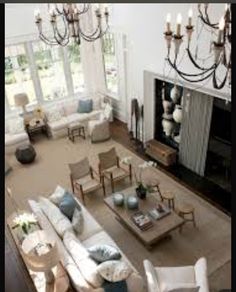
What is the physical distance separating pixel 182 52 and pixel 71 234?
3927 mm

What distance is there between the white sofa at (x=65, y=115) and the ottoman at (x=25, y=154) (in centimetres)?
118

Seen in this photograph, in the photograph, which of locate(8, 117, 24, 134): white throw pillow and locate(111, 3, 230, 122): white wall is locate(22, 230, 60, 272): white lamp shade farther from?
locate(8, 117, 24, 134): white throw pillow

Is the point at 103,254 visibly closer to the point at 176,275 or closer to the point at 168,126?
the point at 176,275

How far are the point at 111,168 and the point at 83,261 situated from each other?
10.0ft

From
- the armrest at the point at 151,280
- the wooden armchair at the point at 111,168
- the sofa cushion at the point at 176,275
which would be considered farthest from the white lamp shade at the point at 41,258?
the wooden armchair at the point at 111,168

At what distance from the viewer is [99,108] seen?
9.85m

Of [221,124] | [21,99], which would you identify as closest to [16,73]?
[21,99]

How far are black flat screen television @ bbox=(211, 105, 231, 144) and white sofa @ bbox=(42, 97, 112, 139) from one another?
12.5 feet

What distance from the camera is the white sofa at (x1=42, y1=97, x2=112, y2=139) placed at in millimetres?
9141

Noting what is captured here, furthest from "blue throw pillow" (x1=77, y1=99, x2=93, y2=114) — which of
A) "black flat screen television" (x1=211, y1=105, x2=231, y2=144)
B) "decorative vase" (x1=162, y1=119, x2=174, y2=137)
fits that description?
"black flat screen television" (x1=211, y1=105, x2=231, y2=144)

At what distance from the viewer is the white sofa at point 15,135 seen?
855 centimetres

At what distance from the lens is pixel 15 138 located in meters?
8.55

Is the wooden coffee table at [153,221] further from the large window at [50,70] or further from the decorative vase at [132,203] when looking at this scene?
the large window at [50,70]
